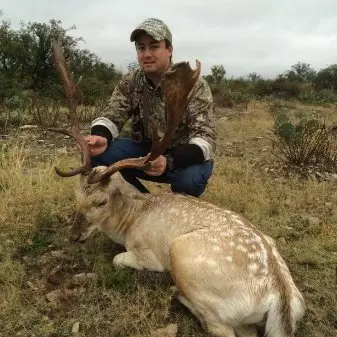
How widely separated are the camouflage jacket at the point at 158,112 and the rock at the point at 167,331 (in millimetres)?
2080

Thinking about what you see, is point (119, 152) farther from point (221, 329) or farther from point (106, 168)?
point (221, 329)

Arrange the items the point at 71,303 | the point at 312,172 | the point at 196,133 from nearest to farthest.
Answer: the point at 71,303 < the point at 196,133 < the point at 312,172

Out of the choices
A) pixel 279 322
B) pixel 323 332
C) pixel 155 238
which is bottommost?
pixel 323 332

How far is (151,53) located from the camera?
5625 millimetres

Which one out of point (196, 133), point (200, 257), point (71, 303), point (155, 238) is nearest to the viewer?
point (200, 257)

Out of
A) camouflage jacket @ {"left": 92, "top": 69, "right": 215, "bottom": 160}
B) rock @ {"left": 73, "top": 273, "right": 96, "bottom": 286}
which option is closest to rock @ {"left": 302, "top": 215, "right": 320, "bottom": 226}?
camouflage jacket @ {"left": 92, "top": 69, "right": 215, "bottom": 160}

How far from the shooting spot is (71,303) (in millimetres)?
4473

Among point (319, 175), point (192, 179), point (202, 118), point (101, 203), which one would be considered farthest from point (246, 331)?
point (319, 175)

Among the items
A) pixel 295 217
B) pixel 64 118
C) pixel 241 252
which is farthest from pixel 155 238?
pixel 64 118

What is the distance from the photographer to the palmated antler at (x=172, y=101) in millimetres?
4250

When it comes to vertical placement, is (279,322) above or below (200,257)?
below

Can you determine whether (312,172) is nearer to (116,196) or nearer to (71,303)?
(116,196)

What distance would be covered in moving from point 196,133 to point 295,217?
1.72 meters

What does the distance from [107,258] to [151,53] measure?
2196mm
